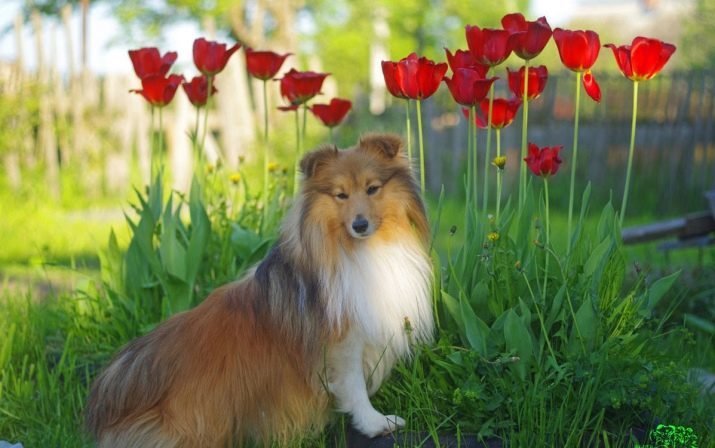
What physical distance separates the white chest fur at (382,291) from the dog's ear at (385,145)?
38 cm

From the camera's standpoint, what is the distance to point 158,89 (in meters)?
4.26

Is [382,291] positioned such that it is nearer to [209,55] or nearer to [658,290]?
[658,290]

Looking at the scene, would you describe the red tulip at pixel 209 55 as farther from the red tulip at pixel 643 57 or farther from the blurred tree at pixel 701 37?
the blurred tree at pixel 701 37

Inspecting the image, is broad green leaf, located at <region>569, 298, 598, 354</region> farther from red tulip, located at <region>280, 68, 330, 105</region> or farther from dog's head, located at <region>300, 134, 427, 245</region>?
red tulip, located at <region>280, 68, 330, 105</region>

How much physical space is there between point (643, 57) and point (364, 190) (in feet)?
4.17

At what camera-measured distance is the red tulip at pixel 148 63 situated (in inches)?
170

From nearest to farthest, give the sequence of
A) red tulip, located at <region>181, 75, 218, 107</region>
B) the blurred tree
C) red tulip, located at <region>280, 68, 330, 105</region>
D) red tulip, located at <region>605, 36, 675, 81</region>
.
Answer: red tulip, located at <region>605, 36, 675, 81</region> → red tulip, located at <region>280, 68, 330, 105</region> → red tulip, located at <region>181, 75, 218, 107</region> → the blurred tree

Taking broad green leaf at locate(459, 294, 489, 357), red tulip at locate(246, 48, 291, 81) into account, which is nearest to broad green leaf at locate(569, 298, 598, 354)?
broad green leaf at locate(459, 294, 489, 357)

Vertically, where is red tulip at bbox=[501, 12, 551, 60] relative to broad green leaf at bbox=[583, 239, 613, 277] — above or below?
above

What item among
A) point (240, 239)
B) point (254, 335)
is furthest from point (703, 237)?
point (254, 335)

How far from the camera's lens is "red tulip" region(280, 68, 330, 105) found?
4133mm

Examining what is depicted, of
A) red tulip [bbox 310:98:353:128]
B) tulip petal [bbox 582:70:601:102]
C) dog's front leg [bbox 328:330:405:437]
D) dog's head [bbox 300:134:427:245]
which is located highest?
tulip petal [bbox 582:70:601:102]

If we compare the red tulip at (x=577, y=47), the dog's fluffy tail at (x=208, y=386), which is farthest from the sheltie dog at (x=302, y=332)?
the red tulip at (x=577, y=47)

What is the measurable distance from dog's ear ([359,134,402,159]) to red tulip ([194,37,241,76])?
117 cm
